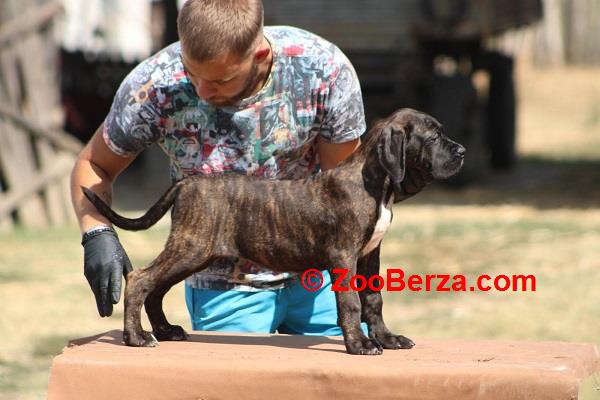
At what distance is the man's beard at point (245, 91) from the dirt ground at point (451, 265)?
2.58m

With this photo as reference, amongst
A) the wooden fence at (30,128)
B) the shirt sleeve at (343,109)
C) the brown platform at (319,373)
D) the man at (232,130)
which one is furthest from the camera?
the wooden fence at (30,128)

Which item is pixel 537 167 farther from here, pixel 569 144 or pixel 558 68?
pixel 558 68

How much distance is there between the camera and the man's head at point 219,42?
11.3 ft

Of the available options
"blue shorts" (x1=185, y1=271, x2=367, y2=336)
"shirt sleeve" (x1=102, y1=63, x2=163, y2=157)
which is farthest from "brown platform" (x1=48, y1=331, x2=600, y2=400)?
"shirt sleeve" (x1=102, y1=63, x2=163, y2=157)

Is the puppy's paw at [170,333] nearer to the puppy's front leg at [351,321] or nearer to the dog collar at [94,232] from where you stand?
the dog collar at [94,232]

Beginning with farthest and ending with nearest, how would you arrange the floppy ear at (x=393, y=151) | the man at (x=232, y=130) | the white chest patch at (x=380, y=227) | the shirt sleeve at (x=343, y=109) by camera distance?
the shirt sleeve at (x=343, y=109)
the man at (x=232, y=130)
the white chest patch at (x=380, y=227)
the floppy ear at (x=393, y=151)

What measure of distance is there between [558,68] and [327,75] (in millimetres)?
25365

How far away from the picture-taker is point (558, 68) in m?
28.3

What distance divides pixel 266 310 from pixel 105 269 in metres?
0.71

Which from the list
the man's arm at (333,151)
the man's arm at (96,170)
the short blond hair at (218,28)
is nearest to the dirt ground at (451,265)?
the man's arm at (96,170)

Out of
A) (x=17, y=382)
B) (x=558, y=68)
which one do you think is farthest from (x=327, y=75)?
(x=558, y=68)

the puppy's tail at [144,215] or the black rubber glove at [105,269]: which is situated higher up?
the puppy's tail at [144,215]

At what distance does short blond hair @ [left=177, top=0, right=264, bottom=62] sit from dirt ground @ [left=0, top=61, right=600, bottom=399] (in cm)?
289

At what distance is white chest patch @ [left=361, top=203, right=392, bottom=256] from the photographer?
3.52m
